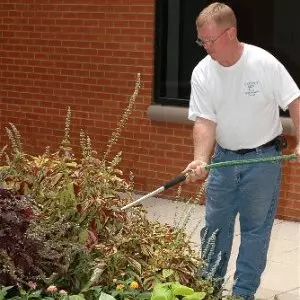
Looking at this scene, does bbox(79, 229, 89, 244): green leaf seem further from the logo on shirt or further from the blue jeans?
the logo on shirt

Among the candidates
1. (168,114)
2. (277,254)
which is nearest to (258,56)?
(277,254)

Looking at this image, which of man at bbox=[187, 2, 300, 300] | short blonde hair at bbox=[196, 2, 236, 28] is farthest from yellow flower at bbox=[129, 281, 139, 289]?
short blonde hair at bbox=[196, 2, 236, 28]

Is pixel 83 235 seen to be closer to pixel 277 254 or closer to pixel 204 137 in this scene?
pixel 204 137

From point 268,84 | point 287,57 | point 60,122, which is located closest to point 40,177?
point 268,84

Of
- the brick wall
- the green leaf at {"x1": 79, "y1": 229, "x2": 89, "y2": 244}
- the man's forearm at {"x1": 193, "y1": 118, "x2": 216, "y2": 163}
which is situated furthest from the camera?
the brick wall

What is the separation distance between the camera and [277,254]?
279 inches

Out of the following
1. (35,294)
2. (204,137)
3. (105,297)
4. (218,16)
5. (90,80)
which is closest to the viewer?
(105,297)

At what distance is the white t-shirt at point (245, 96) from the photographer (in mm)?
4855

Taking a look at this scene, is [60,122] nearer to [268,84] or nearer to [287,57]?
[287,57]

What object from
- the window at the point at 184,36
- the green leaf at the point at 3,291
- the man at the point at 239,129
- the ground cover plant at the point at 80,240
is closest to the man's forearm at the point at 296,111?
the man at the point at 239,129

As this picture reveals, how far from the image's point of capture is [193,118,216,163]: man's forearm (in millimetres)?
4984

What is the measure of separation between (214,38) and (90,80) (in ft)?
16.8

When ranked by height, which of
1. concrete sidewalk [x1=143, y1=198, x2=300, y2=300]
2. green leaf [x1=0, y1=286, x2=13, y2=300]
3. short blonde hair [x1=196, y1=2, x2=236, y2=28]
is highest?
short blonde hair [x1=196, y1=2, x2=236, y2=28]

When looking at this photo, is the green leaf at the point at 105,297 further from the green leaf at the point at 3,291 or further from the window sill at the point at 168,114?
the window sill at the point at 168,114
